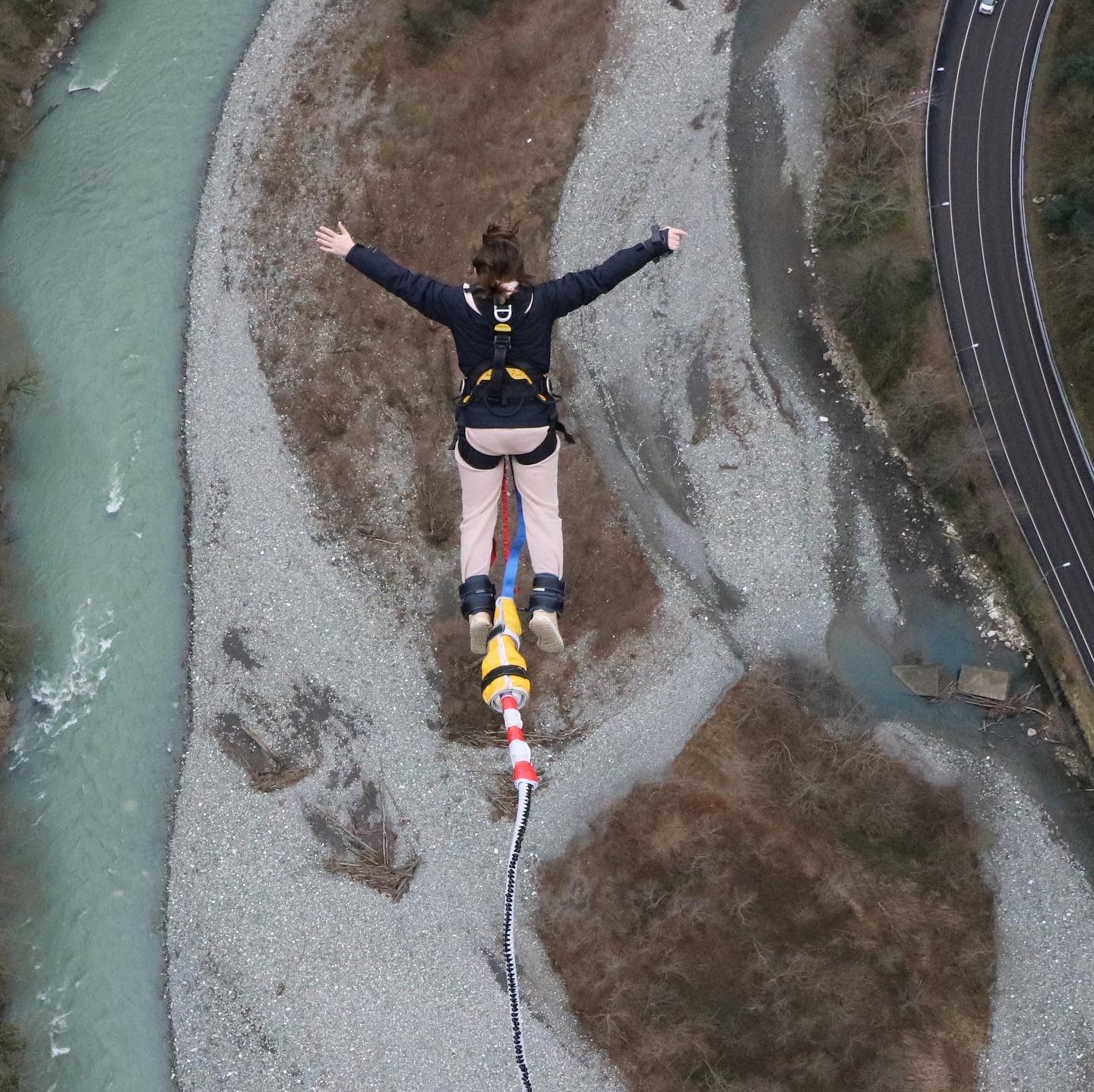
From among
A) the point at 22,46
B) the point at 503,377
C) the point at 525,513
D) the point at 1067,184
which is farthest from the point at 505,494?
the point at 22,46

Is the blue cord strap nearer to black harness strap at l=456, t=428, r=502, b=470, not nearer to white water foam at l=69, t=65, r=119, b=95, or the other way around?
black harness strap at l=456, t=428, r=502, b=470

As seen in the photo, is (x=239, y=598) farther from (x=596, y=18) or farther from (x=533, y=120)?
(x=596, y=18)

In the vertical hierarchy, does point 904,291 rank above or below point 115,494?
below

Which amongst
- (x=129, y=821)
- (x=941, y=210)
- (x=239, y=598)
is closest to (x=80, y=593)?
(x=239, y=598)

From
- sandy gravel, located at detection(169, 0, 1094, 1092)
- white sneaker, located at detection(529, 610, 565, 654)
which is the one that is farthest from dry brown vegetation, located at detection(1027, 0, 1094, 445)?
white sneaker, located at detection(529, 610, 565, 654)

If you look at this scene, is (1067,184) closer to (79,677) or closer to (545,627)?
(545,627)

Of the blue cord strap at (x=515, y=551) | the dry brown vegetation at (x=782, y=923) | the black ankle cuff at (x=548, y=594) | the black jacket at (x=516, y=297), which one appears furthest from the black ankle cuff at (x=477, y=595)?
the dry brown vegetation at (x=782, y=923)

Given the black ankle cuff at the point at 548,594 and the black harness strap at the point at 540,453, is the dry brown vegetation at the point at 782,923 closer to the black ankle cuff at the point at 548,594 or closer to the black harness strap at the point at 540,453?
the black ankle cuff at the point at 548,594
